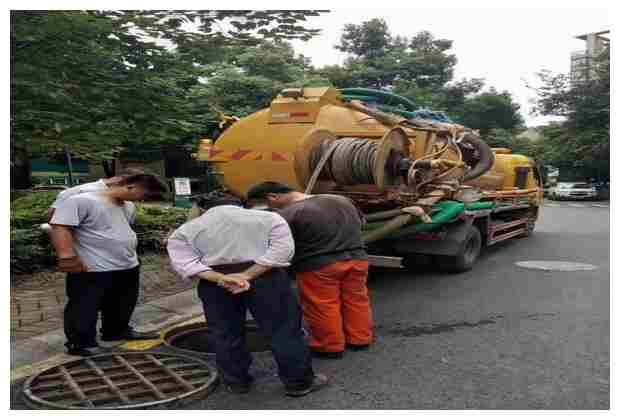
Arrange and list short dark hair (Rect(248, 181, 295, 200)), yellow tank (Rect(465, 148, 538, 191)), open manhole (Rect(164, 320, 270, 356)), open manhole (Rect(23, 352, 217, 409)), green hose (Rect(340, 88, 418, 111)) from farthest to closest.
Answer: yellow tank (Rect(465, 148, 538, 191)), green hose (Rect(340, 88, 418, 111)), open manhole (Rect(164, 320, 270, 356)), short dark hair (Rect(248, 181, 295, 200)), open manhole (Rect(23, 352, 217, 409))

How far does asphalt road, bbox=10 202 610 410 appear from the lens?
3496mm

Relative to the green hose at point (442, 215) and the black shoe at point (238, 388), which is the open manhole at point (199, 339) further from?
the green hose at point (442, 215)

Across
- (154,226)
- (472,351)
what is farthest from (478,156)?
(154,226)

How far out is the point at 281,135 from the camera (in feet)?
19.8

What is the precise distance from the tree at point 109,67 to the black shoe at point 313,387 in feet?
9.87

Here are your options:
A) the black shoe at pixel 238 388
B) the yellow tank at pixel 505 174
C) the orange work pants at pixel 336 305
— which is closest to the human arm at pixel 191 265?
the black shoe at pixel 238 388

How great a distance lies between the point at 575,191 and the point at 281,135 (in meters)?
25.5

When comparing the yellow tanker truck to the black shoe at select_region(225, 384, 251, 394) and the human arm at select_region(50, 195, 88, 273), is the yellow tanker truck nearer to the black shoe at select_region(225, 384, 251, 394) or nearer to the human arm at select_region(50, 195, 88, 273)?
the human arm at select_region(50, 195, 88, 273)

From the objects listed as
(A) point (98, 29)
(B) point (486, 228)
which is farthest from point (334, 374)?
(B) point (486, 228)

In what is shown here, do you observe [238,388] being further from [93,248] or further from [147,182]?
[147,182]

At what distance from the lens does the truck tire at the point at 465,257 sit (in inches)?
292

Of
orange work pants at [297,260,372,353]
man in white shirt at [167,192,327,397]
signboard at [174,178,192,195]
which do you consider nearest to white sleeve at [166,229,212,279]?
man in white shirt at [167,192,327,397]

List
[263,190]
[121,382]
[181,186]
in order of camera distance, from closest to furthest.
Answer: [121,382], [263,190], [181,186]

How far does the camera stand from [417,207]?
19.8 ft
